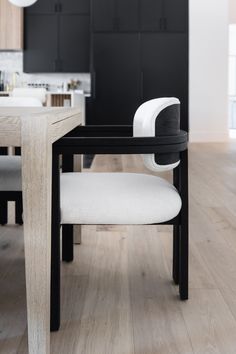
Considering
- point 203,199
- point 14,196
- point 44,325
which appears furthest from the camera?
point 203,199

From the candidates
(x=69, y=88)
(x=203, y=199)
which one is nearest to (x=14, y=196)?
(x=203, y=199)

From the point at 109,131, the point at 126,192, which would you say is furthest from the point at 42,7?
the point at 126,192

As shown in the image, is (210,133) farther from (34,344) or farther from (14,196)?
(34,344)

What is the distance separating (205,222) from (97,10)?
5.22 m

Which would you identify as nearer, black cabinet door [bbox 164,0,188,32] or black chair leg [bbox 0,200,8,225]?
black chair leg [bbox 0,200,8,225]

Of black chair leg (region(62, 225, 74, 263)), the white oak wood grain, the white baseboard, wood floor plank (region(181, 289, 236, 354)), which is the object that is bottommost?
wood floor plank (region(181, 289, 236, 354))

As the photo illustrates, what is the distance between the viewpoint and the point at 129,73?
7.00 metres

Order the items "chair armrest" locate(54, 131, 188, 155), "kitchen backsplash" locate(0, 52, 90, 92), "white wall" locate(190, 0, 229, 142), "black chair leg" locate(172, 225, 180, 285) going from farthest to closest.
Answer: "white wall" locate(190, 0, 229, 142)
"kitchen backsplash" locate(0, 52, 90, 92)
"black chair leg" locate(172, 225, 180, 285)
"chair armrest" locate(54, 131, 188, 155)

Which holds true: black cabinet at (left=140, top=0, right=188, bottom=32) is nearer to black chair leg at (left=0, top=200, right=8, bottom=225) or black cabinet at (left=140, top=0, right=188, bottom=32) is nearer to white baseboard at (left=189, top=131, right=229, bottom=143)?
white baseboard at (left=189, top=131, right=229, bottom=143)

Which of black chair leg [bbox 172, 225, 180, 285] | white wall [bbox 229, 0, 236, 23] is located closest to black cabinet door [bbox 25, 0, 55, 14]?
white wall [bbox 229, 0, 236, 23]

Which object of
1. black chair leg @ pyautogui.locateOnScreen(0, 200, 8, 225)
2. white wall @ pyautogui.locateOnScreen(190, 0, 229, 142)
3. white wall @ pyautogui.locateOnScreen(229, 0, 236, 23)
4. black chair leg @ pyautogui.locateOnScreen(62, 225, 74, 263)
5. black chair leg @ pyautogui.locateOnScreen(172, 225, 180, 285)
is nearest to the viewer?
black chair leg @ pyautogui.locateOnScreen(172, 225, 180, 285)

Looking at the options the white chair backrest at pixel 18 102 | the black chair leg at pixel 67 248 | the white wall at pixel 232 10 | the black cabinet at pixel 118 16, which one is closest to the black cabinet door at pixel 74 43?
the black cabinet at pixel 118 16

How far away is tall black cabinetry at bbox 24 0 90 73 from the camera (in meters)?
6.85

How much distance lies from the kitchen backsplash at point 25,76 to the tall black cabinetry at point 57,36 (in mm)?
163
